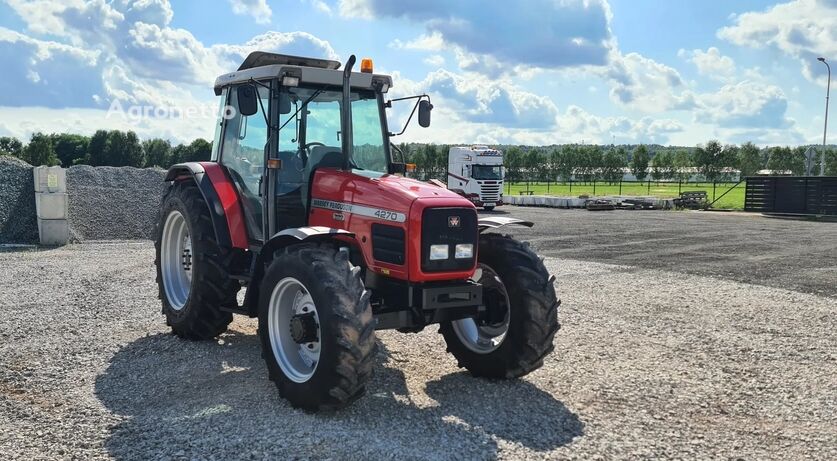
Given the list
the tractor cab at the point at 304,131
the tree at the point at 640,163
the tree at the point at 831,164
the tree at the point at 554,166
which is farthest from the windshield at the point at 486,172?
the tree at the point at 831,164

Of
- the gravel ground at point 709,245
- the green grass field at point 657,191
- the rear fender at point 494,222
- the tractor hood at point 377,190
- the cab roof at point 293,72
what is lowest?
the gravel ground at point 709,245

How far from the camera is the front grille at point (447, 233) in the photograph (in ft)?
17.9

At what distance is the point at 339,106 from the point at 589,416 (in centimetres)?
364

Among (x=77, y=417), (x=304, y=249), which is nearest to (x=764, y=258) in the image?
(x=304, y=249)

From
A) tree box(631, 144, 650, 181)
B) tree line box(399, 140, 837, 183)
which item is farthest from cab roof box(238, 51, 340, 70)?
tree box(631, 144, 650, 181)

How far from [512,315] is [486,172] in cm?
2926

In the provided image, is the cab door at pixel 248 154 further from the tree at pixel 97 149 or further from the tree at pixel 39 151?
the tree at pixel 39 151

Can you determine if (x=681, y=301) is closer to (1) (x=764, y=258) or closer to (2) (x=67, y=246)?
(1) (x=764, y=258)

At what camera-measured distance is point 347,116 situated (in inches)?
242

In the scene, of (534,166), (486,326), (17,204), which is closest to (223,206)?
(486,326)

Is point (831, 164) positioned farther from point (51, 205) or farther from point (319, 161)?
point (319, 161)

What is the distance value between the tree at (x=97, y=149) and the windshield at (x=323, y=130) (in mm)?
86110

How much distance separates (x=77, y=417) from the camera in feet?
17.2

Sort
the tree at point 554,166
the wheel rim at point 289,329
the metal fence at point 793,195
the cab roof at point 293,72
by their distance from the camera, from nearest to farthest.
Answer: the wheel rim at point 289,329
the cab roof at point 293,72
the metal fence at point 793,195
the tree at point 554,166
